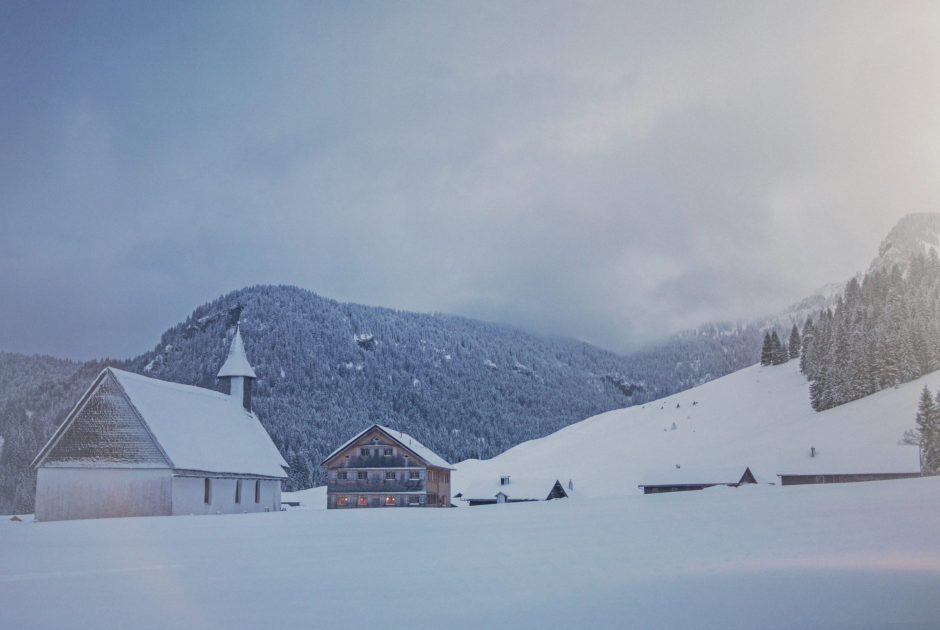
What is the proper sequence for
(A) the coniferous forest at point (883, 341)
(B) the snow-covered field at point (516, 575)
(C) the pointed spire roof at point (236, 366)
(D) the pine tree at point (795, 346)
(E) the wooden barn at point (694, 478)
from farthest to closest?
1. (D) the pine tree at point (795, 346)
2. (A) the coniferous forest at point (883, 341)
3. (E) the wooden barn at point (694, 478)
4. (C) the pointed spire roof at point (236, 366)
5. (B) the snow-covered field at point (516, 575)

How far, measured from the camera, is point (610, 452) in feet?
432

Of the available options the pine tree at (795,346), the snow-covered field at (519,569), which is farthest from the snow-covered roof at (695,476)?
the pine tree at (795,346)

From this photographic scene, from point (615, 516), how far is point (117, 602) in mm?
20759

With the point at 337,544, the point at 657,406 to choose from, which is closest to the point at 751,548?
the point at 337,544

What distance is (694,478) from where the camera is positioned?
78.9 m

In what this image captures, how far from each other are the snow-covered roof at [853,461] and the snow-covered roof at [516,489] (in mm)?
22854

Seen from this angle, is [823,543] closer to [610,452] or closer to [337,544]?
[337,544]

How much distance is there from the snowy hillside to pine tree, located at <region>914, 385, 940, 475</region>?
238cm

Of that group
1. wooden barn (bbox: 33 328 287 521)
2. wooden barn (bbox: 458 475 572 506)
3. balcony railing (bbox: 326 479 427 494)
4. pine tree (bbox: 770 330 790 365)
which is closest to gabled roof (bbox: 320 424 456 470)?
balcony railing (bbox: 326 479 427 494)

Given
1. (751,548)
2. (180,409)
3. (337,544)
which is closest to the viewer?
(751,548)

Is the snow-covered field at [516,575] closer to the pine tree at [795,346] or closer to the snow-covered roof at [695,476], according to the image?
the snow-covered roof at [695,476]

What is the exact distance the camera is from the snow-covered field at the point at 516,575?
11789mm

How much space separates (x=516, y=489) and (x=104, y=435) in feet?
151

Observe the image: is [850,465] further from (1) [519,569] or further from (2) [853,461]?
(1) [519,569]
